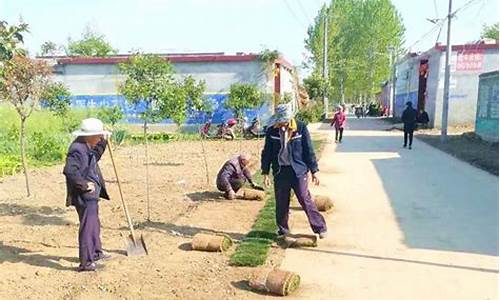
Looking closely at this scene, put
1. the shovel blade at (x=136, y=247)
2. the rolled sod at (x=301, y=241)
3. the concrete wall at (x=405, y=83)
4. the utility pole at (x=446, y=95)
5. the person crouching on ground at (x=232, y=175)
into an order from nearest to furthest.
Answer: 1. the shovel blade at (x=136, y=247)
2. the rolled sod at (x=301, y=241)
3. the person crouching on ground at (x=232, y=175)
4. the utility pole at (x=446, y=95)
5. the concrete wall at (x=405, y=83)

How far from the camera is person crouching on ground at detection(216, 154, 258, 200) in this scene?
27.6 ft

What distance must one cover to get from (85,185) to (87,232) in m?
0.51

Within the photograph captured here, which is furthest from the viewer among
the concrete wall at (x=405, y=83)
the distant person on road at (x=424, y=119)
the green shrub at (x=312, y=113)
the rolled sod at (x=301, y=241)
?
the green shrub at (x=312, y=113)

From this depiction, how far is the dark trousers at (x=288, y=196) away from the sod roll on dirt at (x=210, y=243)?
2.52ft

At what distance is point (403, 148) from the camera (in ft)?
55.8

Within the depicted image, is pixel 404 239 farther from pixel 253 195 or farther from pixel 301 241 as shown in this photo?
pixel 253 195

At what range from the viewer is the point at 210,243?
5.75 metres

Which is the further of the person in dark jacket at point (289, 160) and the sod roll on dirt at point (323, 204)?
the sod roll on dirt at point (323, 204)

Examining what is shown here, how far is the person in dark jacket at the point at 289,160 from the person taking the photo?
19.5 feet

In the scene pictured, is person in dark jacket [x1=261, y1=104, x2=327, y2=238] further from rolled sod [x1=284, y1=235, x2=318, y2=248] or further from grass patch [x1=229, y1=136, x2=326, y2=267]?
grass patch [x1=229, y1=136, x2=326, y2=267]

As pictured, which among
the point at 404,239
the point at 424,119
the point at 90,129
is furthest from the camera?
the point at 424,119

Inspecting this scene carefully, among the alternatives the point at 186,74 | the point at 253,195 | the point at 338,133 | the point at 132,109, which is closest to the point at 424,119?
the point at 338,133

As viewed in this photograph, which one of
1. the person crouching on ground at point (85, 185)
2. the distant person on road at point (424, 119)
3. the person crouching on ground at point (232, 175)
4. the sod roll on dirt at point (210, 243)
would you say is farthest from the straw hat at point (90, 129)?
the distant person on road at point (424, 119)

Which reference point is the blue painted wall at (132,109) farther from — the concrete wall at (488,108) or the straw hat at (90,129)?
the straw hat at (90,129)
